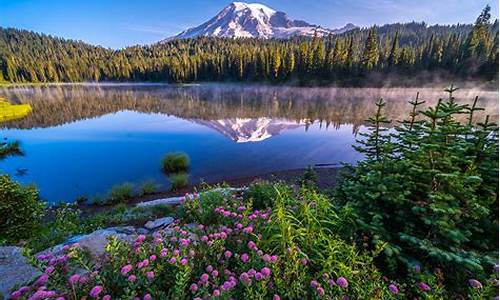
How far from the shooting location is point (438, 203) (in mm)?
3055

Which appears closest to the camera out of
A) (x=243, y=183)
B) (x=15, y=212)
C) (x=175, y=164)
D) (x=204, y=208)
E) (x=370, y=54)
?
(x=204, y=208)

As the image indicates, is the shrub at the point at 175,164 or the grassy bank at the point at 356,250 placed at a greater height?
the grassy bank at the point at 356,250

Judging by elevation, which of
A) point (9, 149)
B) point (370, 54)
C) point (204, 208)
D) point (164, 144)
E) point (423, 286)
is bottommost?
point (9, 149)

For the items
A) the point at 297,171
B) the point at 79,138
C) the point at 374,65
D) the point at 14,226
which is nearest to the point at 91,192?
the point at 14,226

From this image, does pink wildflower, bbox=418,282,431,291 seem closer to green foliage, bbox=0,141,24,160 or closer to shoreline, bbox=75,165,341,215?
shoreline, bbox=75,165,341,215

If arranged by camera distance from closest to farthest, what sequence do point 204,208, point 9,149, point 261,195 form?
Answer: point 204,208 < point 261,195 < point 9,149

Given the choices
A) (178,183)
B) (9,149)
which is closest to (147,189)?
(178,183)

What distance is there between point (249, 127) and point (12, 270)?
22602 millimetres

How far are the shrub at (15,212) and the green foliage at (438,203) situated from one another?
8.12m

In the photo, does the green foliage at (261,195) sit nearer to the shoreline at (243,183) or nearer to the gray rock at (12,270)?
the shoreline at (243,183)

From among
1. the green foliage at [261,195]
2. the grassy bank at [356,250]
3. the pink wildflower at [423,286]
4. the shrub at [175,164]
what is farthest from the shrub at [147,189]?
the pink wildflower at [423,286]

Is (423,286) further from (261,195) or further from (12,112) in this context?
(12,112)

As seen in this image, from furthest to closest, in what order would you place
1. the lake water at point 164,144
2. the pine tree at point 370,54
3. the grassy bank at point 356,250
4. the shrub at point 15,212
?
the pine tree at point 370,54
the lake water at point 164,144
the shrub at point 15,212
the grassy bank at point 356,250

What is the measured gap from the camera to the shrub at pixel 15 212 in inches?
237
